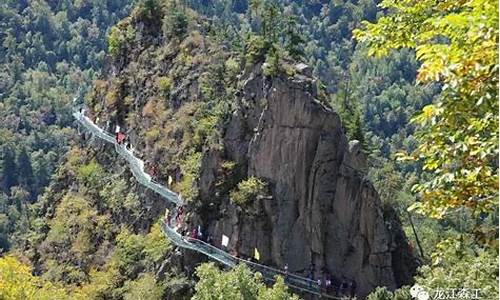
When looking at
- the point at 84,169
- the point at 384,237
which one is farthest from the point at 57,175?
the point at 384,237

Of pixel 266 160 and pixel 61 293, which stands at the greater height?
pixel 266 160

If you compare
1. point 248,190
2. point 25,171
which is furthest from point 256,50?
point 25,171

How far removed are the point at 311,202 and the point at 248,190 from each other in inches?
132

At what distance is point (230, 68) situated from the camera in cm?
4916

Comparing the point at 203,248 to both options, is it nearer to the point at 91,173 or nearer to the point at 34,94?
the point at 91,173

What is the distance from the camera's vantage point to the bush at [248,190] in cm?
4284

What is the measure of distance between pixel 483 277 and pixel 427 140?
9.30 metres

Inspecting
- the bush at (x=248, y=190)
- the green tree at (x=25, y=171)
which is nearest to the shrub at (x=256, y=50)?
the bush at (x=248, y=190)

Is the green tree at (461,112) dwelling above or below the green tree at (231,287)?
above

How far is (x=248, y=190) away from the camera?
42875 mm

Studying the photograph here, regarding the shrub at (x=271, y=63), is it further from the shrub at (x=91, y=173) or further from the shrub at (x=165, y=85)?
the shrub at (x=91, y=173)

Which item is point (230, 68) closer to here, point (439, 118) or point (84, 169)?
point (84, 169)

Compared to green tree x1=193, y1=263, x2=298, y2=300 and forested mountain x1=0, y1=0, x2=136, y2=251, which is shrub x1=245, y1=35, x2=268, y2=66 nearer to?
green tree x1=193, y1=263, x2=298, y2=300

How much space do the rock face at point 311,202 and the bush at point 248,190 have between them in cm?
40
